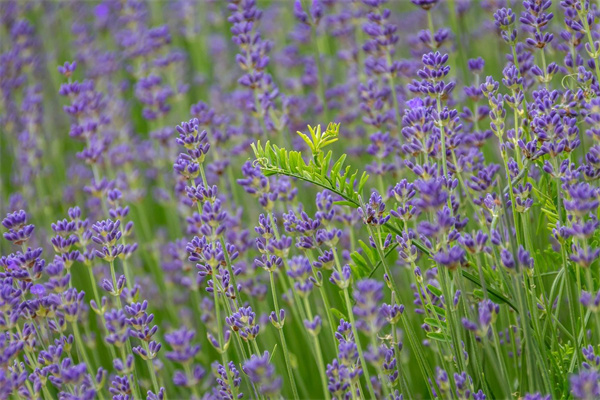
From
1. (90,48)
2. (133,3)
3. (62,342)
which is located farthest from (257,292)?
(90,48)

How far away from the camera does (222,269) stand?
1.79 m

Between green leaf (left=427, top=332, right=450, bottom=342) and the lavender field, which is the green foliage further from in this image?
green leaf (left=427, top=332, right=450, bottom=342)

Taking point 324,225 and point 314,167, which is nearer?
point 314,167

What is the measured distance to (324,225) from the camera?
1.86m

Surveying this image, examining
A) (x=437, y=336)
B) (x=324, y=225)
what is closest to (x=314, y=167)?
(x=324, y=225)

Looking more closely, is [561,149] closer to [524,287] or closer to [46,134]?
[524,287]

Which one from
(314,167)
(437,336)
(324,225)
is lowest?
(437,336)

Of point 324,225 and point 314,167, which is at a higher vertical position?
point 314,167

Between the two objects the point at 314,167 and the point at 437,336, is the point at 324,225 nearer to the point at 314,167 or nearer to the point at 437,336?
the point at 314,167

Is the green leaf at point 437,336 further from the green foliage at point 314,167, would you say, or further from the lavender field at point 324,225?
the green foliage at point 314,167

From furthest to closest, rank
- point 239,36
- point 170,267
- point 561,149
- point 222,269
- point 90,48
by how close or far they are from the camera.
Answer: point 90,48, point 170,267, point 239,36, point 222,269, point 561,149

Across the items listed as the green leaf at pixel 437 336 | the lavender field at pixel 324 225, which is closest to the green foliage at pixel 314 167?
the lavender field at pixel 324 225

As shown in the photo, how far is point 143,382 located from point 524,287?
144cm

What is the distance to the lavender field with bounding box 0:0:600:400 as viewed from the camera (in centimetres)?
163
